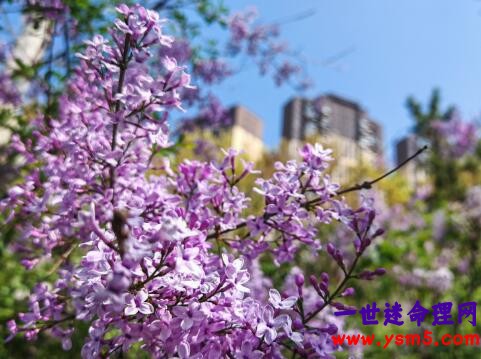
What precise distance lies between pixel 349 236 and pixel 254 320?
6.08 meters

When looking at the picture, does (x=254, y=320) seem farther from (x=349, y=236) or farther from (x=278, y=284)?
(x=349, y=236)

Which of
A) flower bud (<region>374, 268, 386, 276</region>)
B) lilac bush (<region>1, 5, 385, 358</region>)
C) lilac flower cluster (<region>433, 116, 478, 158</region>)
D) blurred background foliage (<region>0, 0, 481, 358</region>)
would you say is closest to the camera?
lilac bush (<region>1, 5, 385, 358</region>)

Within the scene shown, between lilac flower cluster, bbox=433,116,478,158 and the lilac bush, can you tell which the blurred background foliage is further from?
lilac flower cluster, bbox=433,116,478,158

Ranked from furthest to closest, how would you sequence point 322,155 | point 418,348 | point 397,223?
point 397,223
point 418,348
point 322,155

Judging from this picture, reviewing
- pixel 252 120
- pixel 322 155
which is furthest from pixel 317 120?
pixel 252 120

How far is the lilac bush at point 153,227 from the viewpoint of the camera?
1.21 meters

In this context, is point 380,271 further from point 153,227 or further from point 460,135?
point 460,135

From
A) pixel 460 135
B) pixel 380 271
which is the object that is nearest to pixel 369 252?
pixel 380 271

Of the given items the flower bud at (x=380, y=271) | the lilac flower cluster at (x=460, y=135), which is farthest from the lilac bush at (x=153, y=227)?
the lilac flower cluster at (x=460, y=135)

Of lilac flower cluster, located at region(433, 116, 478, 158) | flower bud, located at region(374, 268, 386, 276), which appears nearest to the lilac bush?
flower bud, located at region(374, 268, 386, 276)

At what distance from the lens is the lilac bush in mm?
1212

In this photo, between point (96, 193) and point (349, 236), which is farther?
point (349, 236)

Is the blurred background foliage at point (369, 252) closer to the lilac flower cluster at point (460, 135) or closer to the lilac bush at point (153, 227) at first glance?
the lilac bush at point (153, 227)

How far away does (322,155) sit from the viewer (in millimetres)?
1722
